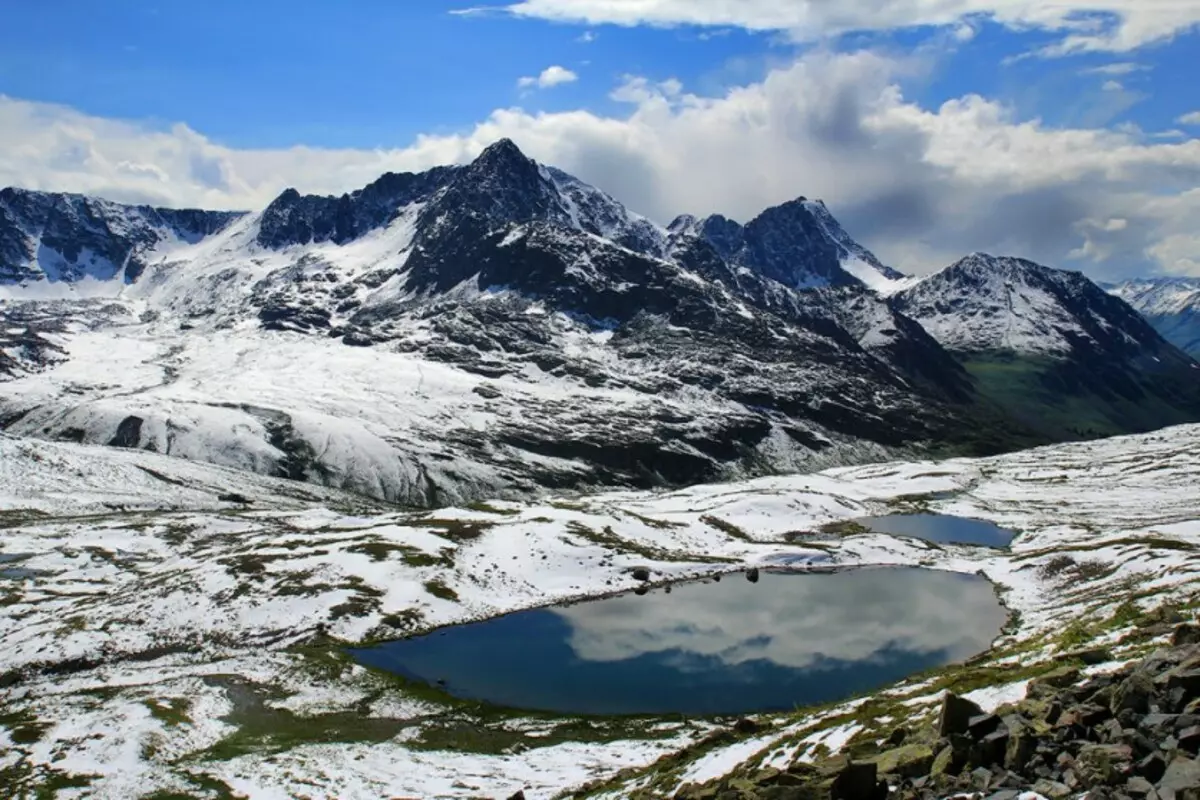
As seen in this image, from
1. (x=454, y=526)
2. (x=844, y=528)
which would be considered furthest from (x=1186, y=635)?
(x=844, y=528)

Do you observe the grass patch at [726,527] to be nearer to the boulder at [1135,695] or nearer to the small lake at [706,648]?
the small lake at [706,648]

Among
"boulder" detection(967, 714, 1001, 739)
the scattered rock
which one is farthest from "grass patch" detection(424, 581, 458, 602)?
"boulder" detection(967, 714, 1001, 739)

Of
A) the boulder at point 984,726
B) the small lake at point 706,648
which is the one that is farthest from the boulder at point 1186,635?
the small lake at point 706,648

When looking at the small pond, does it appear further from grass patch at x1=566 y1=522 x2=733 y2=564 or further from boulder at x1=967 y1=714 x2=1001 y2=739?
boulder at x1=967 y1=714 x2=1001 y2=739

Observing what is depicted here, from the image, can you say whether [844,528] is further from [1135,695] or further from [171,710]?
[1135,695]

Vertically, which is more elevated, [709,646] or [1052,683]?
[1052,683]

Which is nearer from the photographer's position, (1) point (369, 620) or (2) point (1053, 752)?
(2) point (1053, 752)
